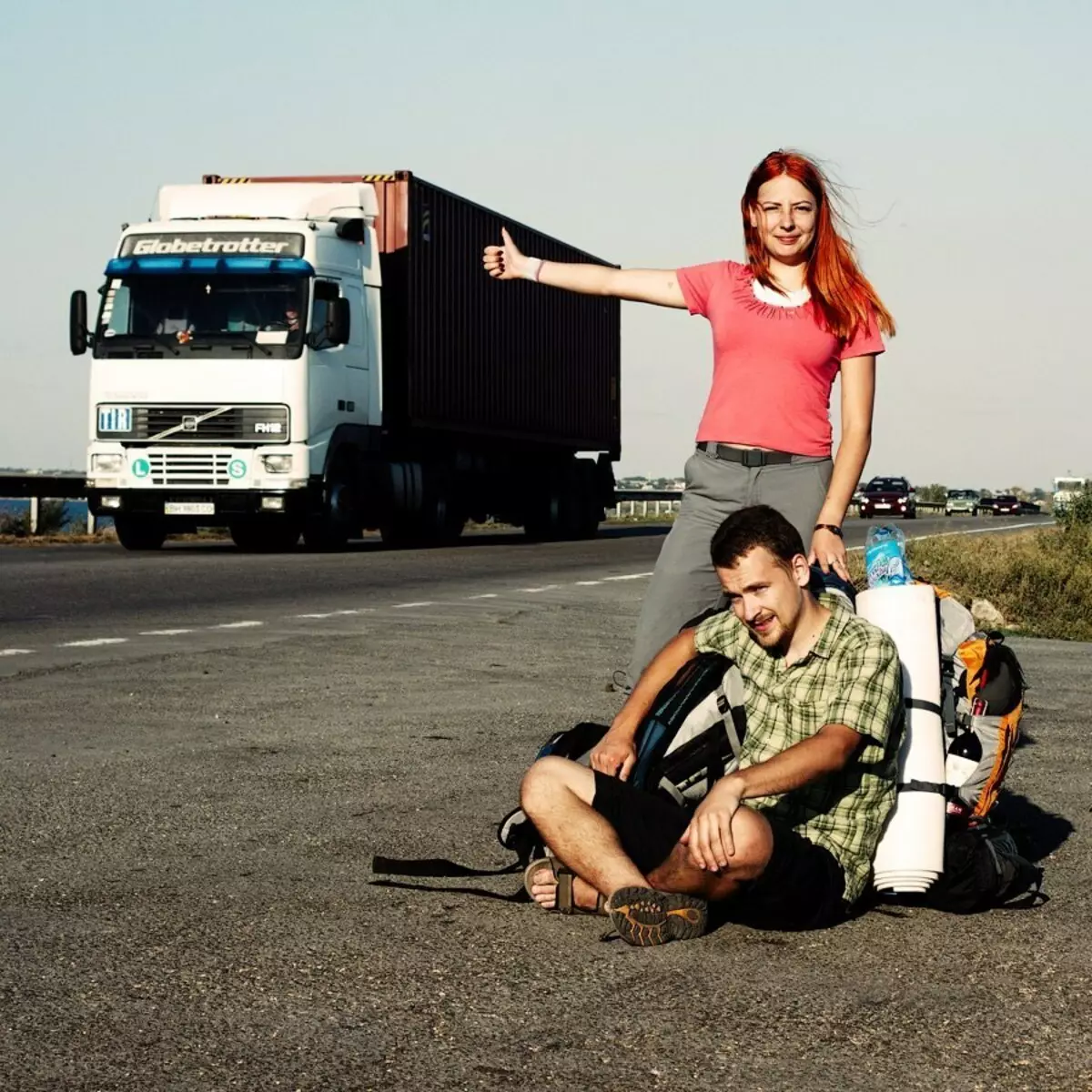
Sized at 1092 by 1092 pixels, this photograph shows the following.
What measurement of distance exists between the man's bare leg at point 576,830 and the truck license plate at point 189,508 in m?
19.2

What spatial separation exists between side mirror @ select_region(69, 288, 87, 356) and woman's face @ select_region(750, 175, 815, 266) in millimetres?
18784

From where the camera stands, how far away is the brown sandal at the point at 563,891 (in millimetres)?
5051

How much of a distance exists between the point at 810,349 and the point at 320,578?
15.0 metres

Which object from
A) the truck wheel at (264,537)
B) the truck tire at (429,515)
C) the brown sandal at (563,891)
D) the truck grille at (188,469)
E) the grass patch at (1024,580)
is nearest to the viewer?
the brown sandal at (563,891)

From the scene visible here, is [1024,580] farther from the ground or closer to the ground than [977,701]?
closer to the ground

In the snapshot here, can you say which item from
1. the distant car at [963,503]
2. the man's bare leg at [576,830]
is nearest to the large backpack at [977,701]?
the man's bare leg at [576,830]

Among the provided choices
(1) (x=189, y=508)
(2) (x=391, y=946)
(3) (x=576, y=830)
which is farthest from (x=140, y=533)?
(2) (x=391, y=946)

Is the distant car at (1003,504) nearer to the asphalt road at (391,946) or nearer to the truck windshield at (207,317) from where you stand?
the truck windshield at (207,317)

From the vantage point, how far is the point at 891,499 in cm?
7844

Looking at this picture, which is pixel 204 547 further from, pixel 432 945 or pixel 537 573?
pixel 432 945

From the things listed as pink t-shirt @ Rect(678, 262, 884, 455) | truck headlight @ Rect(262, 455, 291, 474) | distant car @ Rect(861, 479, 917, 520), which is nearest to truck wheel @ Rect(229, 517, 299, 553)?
truck headlight @ Rect(262, 455, 291, 474)

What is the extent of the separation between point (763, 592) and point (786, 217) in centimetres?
111

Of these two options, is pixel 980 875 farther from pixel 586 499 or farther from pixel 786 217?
pixel 586 499

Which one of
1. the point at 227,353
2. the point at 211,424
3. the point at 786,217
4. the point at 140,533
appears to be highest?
the point at 227,353
